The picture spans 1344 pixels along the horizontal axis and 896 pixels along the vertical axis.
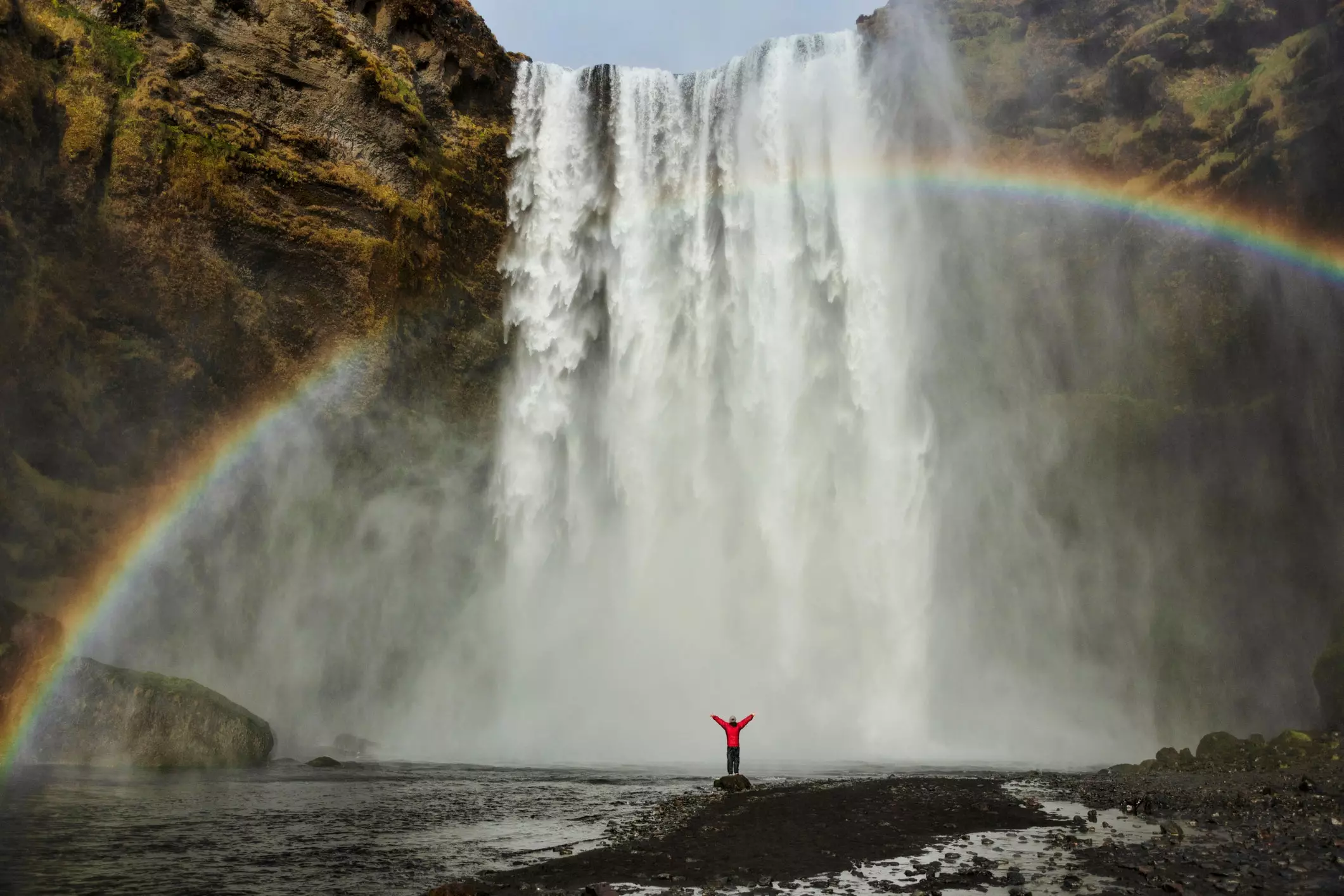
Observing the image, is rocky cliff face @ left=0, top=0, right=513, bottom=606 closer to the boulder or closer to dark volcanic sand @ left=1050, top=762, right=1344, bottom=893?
dark volcanic sand @ left=1050, top=762, right=1344, bottom=893

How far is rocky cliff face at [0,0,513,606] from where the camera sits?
23.2 metres

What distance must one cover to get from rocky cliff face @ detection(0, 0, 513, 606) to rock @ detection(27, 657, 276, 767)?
490 cm

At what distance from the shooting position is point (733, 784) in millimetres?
14336

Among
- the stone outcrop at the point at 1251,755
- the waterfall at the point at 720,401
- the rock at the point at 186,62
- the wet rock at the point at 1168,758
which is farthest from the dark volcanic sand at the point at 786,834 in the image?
the rock at the point at 186,62

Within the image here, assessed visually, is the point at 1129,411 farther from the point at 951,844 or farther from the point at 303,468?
the point at 303,468

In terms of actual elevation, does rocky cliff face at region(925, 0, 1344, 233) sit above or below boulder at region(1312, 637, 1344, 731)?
above

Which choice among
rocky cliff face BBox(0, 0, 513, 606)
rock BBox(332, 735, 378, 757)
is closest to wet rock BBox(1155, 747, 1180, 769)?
rock BBox(332, 735, 378, 757)

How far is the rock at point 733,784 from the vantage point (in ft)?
46.8

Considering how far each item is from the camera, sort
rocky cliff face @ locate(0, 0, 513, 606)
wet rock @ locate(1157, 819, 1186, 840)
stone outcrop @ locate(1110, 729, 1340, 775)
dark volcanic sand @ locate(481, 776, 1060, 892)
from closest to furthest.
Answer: dark volcanic sand @ locate(481, 776, 1060, 892)
wet rock @ locate(1157, 819, 1186, 840)
stone outcrop @ locate(1110, 729, 1340, 775)
rocky cliff face @ locate(0, 0, 513, 606)

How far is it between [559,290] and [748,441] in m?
8.74

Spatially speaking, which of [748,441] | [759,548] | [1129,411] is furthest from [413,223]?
[1129,411]

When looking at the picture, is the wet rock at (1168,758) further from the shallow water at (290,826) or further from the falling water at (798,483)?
the shallow water at (290,826)

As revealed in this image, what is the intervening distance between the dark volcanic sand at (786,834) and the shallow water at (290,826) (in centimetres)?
91

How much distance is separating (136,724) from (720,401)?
18988 millimetres
